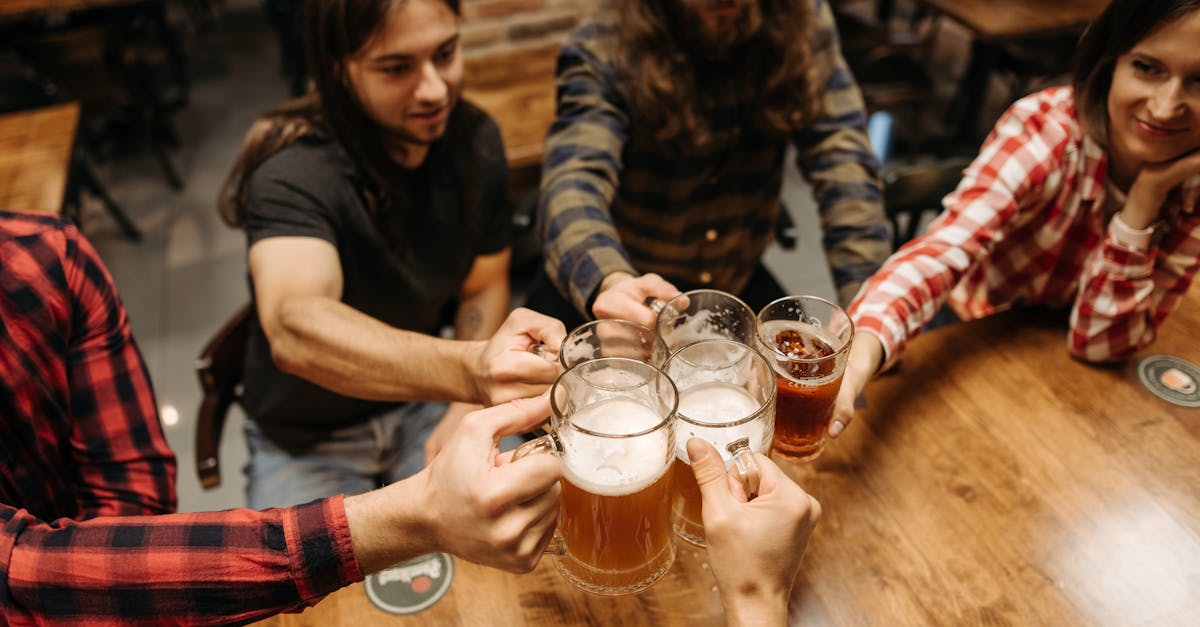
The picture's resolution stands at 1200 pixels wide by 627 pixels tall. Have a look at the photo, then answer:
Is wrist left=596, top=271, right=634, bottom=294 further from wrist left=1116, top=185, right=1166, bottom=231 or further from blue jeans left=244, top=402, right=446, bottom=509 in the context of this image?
wrist left=1116, top=185, right=1166, bottom=231

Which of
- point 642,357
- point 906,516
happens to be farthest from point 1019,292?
point 642,357

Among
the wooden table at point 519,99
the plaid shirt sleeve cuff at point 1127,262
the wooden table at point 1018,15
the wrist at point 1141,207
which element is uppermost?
the wrist at point 1141,207

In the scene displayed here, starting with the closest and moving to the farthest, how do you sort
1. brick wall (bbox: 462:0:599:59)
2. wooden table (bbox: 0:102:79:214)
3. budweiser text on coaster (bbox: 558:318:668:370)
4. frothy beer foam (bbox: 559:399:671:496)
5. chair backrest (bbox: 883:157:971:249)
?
frothy beer foam (bbox: 559:399:671:496), budweiser text on coaster (bbox: 558:318:668:370), chair backrest (bbox: 883:157:971:249), wooden table (bbox: 0:102:79:214), brick wall (bbox: 462:0:599:59)

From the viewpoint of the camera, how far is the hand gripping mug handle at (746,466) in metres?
0.86

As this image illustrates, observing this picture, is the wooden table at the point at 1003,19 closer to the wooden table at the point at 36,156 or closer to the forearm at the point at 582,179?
the forearm at the point at 582,179

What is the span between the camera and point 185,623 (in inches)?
38.2

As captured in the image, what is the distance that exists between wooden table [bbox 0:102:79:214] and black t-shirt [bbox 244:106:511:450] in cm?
120

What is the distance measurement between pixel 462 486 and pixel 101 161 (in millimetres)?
4855

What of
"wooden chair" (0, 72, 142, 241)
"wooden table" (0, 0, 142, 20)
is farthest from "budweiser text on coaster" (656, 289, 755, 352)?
"wooden table" (0, 0, 142, 20)

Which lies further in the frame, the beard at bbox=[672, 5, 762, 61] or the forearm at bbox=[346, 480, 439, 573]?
the beard at bbox=[672, 5, 762, 61]

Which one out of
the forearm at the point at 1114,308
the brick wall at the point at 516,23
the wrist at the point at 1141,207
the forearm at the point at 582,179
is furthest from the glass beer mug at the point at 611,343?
the brick wall at the point at 516,23

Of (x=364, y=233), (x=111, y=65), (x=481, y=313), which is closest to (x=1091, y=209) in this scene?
(x=481, y=313)

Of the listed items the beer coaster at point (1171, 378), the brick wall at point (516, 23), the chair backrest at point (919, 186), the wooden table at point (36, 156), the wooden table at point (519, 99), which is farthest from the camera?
the brick wall at point (516, 23)

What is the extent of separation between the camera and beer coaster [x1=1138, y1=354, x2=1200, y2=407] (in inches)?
53.7
